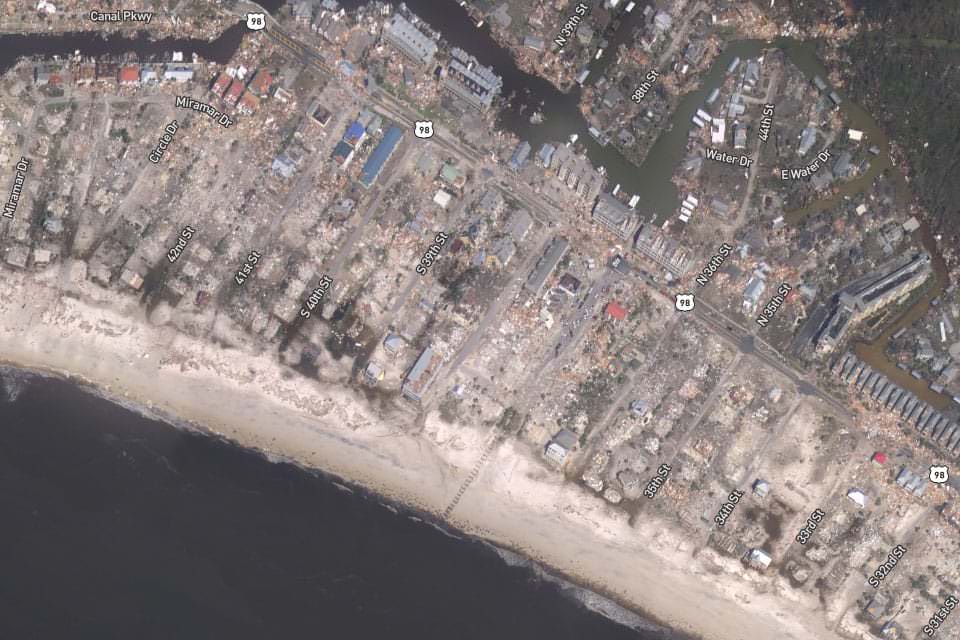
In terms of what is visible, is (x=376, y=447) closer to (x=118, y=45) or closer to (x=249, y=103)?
(x=249, y=103)

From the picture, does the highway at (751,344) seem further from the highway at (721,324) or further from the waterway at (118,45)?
the waterway at (118,45)

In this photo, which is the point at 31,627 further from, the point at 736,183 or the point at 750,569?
the point at 736,183

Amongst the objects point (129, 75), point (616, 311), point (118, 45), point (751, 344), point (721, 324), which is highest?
point (721, 324)

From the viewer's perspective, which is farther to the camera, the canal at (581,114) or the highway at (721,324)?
the canal at (581,114)

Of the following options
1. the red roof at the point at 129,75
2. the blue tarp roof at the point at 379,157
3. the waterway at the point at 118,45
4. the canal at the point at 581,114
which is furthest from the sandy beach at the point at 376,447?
the canal at the point at 581,114

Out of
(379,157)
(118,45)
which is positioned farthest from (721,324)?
(118,45)

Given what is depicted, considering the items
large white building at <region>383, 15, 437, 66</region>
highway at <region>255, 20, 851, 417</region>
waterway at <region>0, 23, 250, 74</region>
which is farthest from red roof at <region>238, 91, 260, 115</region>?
large white building at <region>383, 15, 437, 66</region>
